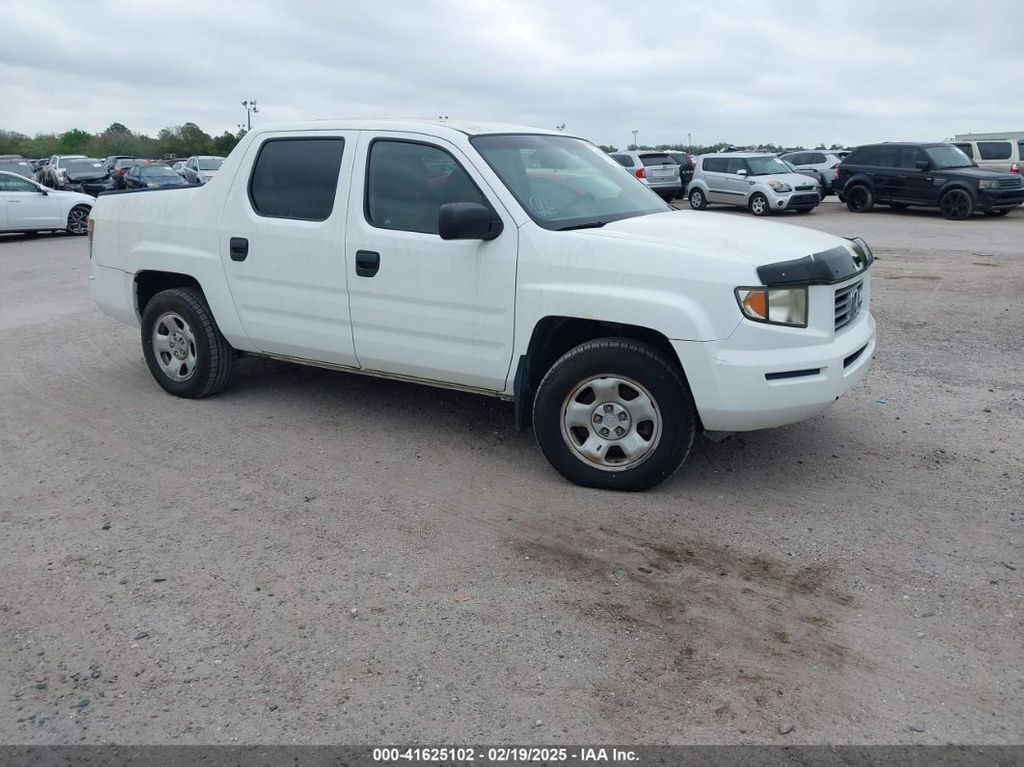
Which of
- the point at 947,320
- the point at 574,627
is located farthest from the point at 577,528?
the point at 947,320

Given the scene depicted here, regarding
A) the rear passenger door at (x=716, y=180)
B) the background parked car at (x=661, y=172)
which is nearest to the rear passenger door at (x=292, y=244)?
the rear passenger door at (x=716, y=180)

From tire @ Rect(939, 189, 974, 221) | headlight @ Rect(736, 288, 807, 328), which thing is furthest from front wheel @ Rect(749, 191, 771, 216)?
headlight @ Rect(736, 288, 807, 328)

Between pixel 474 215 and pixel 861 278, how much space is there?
2.15 metres

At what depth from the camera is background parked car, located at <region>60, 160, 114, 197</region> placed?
90.7 feet

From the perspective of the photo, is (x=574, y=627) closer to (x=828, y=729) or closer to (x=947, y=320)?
(x=828, y=729)

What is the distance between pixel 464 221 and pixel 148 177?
26.0 m

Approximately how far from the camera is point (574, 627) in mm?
3477

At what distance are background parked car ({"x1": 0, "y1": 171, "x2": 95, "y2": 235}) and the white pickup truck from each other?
15158 mm

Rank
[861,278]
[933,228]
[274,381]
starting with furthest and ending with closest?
[933,228] < [274,381] < [861,278]

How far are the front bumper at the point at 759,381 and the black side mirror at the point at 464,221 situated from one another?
1164 millimetres

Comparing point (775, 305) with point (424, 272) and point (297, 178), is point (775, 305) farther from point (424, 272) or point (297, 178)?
point (297, 178)

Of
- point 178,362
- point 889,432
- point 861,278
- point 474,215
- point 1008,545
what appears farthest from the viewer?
point 178,362

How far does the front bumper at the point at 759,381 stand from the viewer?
430 cm

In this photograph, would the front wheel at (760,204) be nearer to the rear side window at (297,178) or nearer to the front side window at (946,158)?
the front side window at (946,158)
